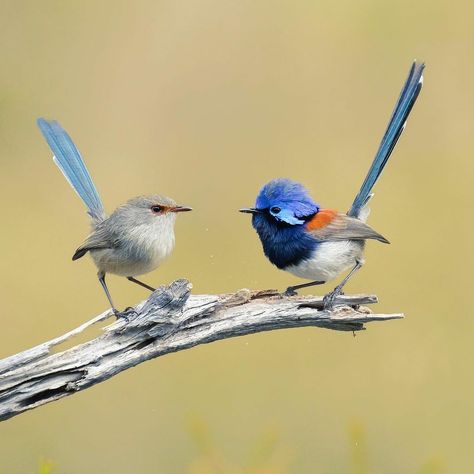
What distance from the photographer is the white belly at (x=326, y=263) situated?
325cm

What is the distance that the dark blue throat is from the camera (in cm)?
322

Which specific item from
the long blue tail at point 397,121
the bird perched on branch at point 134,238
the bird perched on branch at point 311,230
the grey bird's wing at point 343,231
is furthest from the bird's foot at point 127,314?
the long blue tail at point 397,121

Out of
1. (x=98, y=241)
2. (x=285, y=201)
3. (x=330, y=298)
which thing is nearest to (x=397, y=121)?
(x=285, y=201)

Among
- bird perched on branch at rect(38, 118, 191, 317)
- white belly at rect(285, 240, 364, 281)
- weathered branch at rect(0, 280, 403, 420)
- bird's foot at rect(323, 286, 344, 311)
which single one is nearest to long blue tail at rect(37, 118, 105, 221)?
bird perched on branch at rect(38, 118, 191, 317)

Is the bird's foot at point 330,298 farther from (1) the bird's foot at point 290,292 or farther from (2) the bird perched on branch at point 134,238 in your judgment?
(2) the bird perched on branch at point 134,238

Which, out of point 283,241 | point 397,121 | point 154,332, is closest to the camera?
point 154,332

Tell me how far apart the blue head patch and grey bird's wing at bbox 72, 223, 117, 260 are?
613mm

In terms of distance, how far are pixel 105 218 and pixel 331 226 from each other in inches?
39.3

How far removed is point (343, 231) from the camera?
3.34m

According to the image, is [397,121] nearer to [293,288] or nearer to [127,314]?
[293,288]

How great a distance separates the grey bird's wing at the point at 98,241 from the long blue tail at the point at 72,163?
24cm

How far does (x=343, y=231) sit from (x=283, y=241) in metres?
0.29

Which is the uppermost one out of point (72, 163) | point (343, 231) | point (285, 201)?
point (72, 163)

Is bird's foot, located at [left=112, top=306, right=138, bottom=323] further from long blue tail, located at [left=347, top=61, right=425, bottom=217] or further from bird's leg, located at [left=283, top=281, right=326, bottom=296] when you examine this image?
long blue tail, located at [left=347, top=61, right=425, bottom=217]
